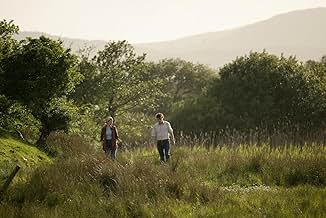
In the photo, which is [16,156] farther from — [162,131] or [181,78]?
[181,78]

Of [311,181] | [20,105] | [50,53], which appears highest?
[50,53]

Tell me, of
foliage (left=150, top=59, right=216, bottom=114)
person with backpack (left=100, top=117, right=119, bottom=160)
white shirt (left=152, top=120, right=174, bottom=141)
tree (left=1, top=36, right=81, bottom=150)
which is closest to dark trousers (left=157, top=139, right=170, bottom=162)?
white shirt (left=152, top=120, right=174, bottom=141)

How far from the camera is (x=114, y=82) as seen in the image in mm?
26812

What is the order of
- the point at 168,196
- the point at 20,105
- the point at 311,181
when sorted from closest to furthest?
1. the point at 168,196
2. the point at 311,181
3. the point at 20,105

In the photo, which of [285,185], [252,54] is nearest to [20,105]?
[285,185]

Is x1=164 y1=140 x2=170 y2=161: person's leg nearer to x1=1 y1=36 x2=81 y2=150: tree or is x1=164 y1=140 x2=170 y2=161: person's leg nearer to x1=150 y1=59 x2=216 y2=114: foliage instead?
x1=1 y1=36 x2=81 y2=150: tree

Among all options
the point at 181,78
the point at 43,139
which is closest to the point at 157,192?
the point at 43,139

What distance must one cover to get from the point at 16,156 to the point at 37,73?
2991 millimetres

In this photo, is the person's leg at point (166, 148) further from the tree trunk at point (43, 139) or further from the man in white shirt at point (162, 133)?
the tree trunk at point (43, 139)

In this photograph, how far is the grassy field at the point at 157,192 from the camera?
811 cm

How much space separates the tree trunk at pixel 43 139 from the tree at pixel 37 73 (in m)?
1.13

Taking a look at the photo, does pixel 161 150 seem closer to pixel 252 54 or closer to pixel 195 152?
pixel 195 152

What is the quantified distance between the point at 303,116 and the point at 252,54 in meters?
5.56

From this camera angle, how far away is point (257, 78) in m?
29.0
